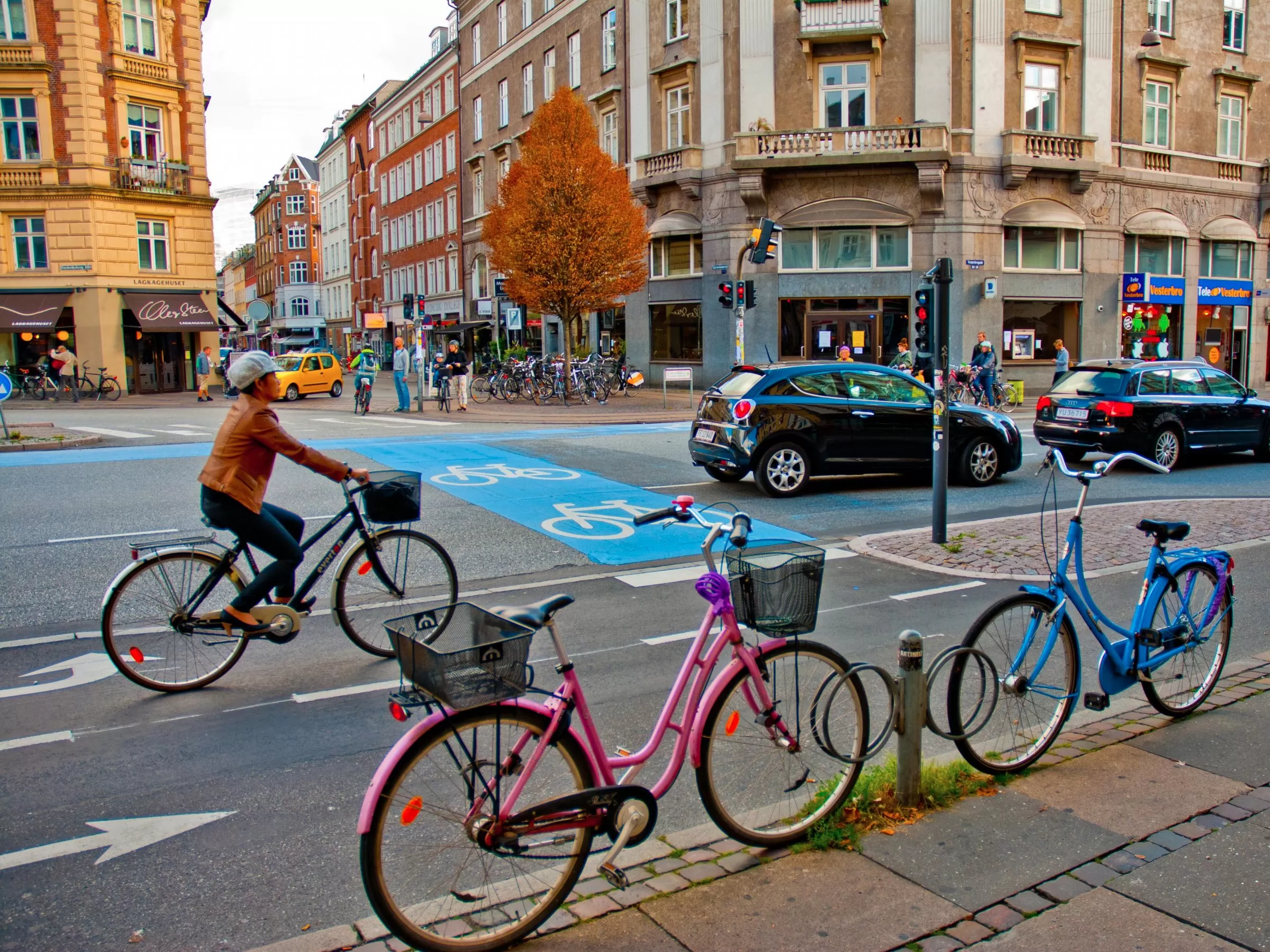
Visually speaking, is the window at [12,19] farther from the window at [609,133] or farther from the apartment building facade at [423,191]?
the window at [609,133]

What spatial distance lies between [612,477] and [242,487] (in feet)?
28.2

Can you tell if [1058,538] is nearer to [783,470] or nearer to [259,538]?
[783,470]

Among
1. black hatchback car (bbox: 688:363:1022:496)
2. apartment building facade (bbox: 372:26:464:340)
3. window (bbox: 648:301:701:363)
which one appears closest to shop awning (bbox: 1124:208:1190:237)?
window (bbox: 648:301:701:363)

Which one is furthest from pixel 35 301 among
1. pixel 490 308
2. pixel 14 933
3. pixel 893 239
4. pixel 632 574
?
pixel 14 933

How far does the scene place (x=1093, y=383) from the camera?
15461mm

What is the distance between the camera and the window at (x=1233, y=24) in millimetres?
35531

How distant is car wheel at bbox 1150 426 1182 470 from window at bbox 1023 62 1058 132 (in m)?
19.7

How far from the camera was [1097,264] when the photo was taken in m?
33.2

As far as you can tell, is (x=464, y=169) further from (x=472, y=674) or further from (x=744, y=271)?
(x=472, y=674)

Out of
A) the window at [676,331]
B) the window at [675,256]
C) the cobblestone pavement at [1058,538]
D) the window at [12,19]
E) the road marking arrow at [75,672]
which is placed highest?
the window at [12,19]

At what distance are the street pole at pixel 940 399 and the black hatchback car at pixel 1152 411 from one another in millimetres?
6304

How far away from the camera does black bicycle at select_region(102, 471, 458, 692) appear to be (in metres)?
5.62

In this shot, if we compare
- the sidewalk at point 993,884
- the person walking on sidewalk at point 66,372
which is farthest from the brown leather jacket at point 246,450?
the person walking on sidewalk at point 66,372

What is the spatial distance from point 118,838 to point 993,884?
124 inches
